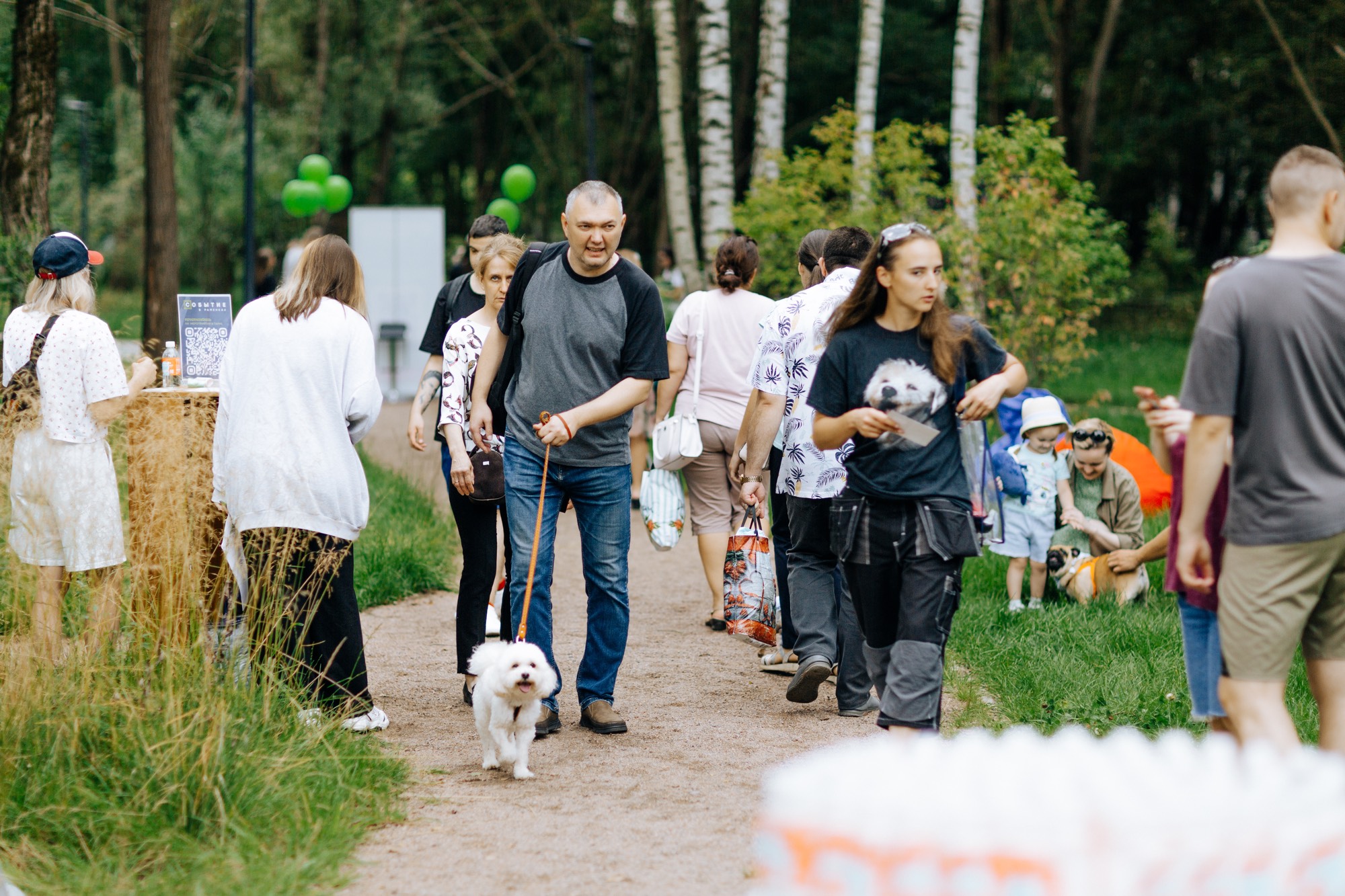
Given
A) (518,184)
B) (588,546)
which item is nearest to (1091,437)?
(588,546)

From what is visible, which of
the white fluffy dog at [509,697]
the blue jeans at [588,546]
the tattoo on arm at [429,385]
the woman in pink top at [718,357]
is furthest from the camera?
the woman in pink top at [718,357]

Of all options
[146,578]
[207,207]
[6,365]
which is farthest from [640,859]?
[207,207]

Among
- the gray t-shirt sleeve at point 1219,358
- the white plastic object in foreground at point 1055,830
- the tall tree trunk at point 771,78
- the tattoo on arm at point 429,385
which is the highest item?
the tall tree trunk at point 771,78

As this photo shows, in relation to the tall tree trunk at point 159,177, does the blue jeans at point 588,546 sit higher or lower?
lower

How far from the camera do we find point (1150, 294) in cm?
3822

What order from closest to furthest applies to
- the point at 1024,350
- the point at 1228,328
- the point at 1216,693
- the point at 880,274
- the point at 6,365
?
the point at 1228,328, the point at 1216,693, the point at 880,274, the point at 6,365, the point at 1024,350

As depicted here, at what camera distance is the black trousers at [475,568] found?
6.21 meters

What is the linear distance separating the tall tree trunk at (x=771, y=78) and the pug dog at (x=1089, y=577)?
34.9ft

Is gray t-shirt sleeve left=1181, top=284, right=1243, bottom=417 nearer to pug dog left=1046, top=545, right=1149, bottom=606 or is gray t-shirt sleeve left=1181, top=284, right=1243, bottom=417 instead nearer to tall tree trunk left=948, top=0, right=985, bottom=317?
pug dog left=1046, top=545, right=1149, bottom=606

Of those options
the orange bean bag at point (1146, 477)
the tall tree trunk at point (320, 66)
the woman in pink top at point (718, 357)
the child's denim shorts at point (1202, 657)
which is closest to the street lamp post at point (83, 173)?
the tall tree trunk at point (320, 66)

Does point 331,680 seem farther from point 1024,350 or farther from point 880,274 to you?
point 1024,350

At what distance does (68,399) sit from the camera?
594 centimetres

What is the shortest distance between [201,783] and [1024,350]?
11.7 metres

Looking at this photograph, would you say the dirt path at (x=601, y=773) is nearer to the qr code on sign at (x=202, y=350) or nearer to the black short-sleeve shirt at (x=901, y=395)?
the black short-sleeve shirt at (x=901, y=395)
